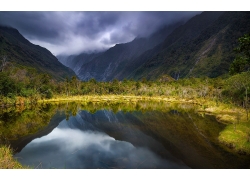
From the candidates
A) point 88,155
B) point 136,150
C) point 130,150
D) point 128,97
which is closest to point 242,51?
point 136,150

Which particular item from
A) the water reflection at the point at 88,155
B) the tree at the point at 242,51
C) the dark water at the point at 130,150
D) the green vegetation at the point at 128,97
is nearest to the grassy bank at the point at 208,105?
the green vegetation at the point at 128,97

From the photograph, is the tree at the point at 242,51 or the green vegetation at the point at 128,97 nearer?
the tree at the point at 242,51

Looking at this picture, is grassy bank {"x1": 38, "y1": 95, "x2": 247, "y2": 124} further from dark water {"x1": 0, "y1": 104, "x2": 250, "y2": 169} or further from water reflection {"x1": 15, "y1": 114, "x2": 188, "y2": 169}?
water reflection {"x1": 15, "y1": 114, "x2": 188, "y2": 169}

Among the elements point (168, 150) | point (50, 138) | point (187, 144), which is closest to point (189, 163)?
point (168, 150)

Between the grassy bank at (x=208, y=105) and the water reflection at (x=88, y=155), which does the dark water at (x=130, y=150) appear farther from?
the grassy bank at (x=208, y=105)

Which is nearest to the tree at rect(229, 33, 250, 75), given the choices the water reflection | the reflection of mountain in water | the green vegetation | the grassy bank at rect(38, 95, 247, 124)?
the green vegetation

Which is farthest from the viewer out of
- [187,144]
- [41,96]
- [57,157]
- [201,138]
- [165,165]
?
[41,96]

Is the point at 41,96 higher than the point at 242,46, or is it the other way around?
the point at 242,46

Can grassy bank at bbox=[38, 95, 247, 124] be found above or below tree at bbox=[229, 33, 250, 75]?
below
